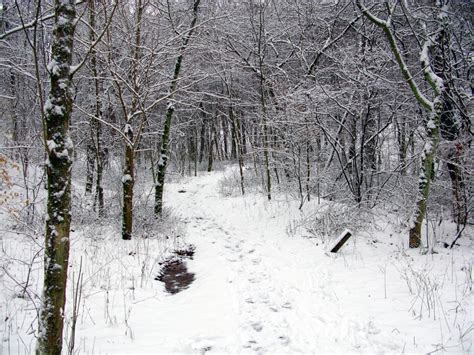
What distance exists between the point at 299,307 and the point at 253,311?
2.18 feet

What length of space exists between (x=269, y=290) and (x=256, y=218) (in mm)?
5518

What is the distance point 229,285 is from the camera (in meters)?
5.21

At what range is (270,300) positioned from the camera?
4.56 meters

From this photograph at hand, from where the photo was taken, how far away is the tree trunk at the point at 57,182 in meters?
2.40

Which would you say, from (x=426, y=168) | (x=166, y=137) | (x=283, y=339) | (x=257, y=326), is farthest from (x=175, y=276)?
(x=426, y=168)

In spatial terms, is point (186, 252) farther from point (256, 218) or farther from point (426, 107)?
point (426, 107)

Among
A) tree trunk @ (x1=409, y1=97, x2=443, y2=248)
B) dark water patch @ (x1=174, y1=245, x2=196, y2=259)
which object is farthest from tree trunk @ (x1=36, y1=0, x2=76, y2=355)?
tree trunk @ (x1=409, y1=97, x2=443, y2=248)

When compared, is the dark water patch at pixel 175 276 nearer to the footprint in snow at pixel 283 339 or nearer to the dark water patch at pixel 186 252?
the dark water patch at pixel 186 252

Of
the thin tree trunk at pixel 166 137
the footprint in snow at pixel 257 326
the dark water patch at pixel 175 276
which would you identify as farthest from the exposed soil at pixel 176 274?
the thin tree trunk at pixel 166 137

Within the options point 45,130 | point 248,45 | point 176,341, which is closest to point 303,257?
point 176,341

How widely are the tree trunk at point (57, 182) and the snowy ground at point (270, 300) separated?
29.8 inches

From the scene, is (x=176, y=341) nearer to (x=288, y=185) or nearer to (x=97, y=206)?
(x=97, y=206)

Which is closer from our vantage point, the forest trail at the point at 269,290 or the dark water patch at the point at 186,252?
the forest trail at the point at 269,290

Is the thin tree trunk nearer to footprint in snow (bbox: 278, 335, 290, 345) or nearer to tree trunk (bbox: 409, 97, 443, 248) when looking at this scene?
footprint in snow (bbox: 278, 335, 290, 345)
